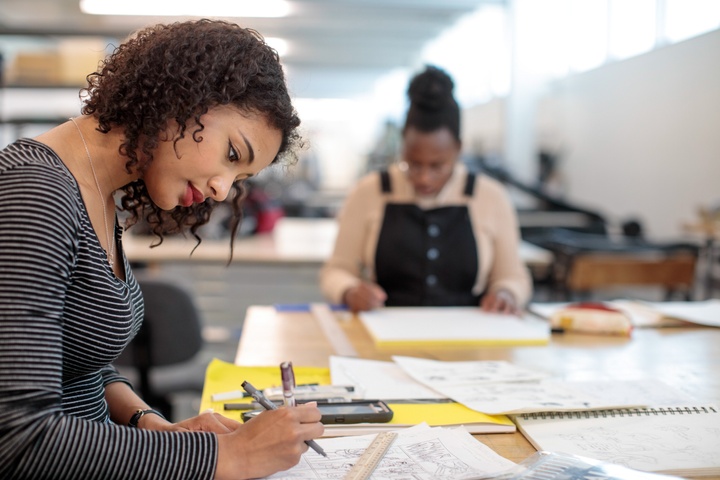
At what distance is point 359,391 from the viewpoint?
1278 mm

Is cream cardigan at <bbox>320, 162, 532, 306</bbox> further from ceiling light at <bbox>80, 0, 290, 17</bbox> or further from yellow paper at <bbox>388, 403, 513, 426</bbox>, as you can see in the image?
ceiling light at <bbox>80, 0, 290, 17</bbox>

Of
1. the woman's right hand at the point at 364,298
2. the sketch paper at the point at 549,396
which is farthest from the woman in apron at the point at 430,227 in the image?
Answer: the sketch paper at the point at 549,396

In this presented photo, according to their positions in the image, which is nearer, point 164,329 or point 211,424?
point 211,424

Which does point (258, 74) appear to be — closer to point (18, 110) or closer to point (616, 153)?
point (616, 153)

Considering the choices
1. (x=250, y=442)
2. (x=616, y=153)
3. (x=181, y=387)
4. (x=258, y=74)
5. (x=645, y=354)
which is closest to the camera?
(x=250, y=442)

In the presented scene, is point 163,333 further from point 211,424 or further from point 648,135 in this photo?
point 648,135

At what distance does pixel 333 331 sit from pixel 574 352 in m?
0.58

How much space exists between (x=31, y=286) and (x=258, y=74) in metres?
0.43

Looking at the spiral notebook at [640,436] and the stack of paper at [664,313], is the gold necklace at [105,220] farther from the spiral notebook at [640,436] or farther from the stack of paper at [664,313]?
the stack of paper at [664,313]

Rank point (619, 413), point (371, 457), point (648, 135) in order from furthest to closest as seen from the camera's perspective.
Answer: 1. point (648, 135)
2. point (619, 413)
3. point (371, 457)

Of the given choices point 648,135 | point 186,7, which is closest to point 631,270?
point 648,135

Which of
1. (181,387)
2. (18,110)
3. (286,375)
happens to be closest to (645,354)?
(286,375)

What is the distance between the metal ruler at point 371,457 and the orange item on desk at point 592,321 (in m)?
0.94

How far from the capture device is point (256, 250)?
364 centimetres
